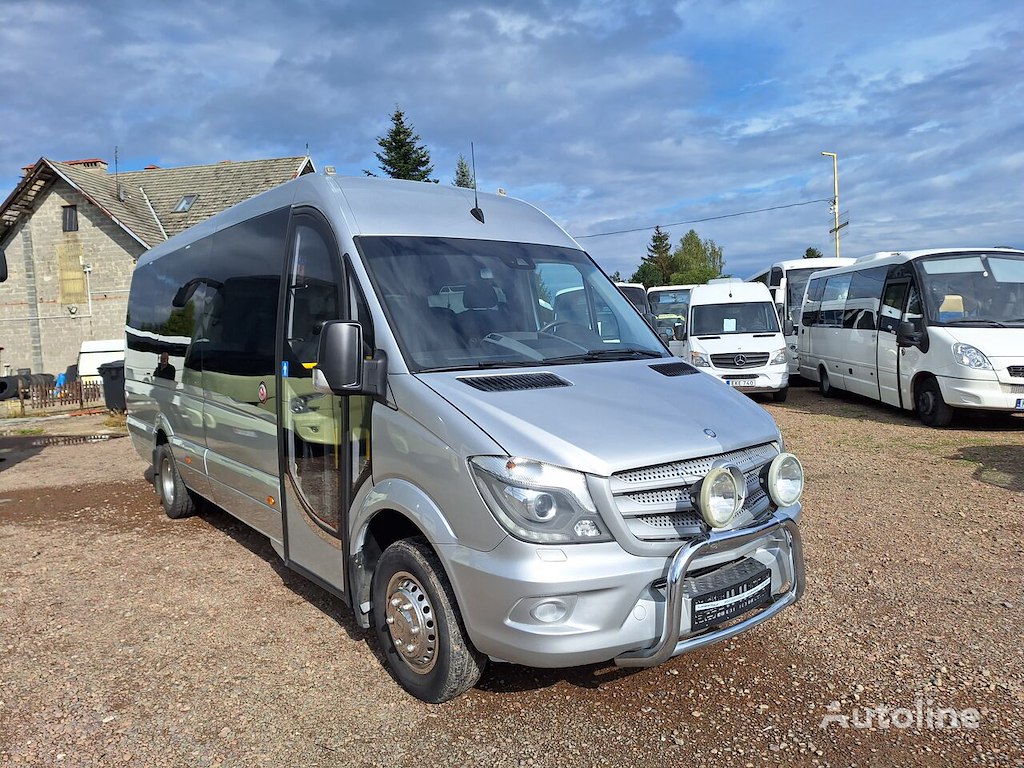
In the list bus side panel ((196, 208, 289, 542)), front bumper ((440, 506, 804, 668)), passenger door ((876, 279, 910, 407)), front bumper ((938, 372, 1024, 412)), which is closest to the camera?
front bumper ((440, 506, 804, 668))

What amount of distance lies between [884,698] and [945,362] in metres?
8.42

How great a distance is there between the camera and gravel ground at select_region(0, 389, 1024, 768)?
3.34m

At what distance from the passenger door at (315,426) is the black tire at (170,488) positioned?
115 inches

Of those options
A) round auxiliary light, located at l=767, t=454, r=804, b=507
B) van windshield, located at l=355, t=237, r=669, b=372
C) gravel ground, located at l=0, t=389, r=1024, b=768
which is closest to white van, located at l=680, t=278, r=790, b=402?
gravel ground, located at l=0, t=389, r=1024, b=768

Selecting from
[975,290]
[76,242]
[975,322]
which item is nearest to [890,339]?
[975,290]

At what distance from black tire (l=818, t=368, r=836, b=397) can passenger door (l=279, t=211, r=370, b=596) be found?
1290cm

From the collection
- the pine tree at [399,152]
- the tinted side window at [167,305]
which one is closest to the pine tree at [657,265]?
the pine tree at [399,152]

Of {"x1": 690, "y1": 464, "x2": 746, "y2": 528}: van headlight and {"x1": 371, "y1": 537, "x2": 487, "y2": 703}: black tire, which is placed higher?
{"x1": 690, "y1": 464, "x2": 746, "y2": 528}: van headlight

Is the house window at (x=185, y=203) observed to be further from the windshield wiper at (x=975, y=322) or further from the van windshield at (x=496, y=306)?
the van windshield at (x=496, y=306)

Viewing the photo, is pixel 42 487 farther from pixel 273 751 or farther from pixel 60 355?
pixel 60 355

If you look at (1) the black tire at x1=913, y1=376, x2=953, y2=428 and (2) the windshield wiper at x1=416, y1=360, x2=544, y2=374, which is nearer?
(2) the windshield wiper at x1=416, y1=360, x2=544, y2=374

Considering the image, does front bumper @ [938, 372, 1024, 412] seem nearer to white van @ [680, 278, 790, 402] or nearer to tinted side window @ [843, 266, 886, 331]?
tinted side window @ [843, 266, 886, 331]

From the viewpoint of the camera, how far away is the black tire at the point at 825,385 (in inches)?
607

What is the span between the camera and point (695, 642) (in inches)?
128
